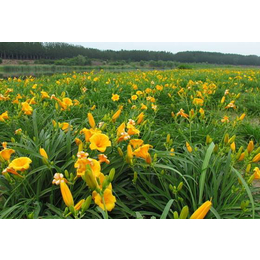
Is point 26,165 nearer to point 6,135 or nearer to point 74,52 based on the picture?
point 6,135

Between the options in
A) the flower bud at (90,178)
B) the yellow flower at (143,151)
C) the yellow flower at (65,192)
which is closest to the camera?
the flower bud at (90,178)

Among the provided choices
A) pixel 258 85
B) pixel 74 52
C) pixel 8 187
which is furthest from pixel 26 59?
pixel 8 187

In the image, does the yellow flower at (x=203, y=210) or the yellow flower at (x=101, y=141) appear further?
the yellow flower at (x=101, y=141)

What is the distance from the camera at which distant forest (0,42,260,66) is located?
13.3 m

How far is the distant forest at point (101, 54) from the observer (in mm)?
13309

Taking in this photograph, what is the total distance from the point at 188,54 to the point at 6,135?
1241 inches

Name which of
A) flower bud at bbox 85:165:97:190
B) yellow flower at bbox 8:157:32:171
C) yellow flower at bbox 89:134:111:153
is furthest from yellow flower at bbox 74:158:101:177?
yellow flower at bbox 8:157:32:171

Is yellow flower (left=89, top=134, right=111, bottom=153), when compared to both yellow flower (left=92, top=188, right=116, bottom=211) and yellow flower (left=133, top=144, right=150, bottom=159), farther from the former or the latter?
yellow flower (left=92, top=188, right=116, bottom=211)

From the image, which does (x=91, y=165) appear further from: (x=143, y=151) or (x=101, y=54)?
(x=101, y=54)

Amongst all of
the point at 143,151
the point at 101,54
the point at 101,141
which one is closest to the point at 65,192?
the point at 101,141

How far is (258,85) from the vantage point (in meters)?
6.48

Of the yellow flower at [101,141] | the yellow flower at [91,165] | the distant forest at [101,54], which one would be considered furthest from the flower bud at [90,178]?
the distant forest at [101,54]

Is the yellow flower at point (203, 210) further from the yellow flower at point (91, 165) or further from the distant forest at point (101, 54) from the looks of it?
the distant forest at point (101, 54)

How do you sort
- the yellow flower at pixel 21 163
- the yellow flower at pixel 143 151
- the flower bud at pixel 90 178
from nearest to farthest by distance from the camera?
the flower bud at pixel 90 178
the yellow flower at pixel 21 163
the yellow flower at pixel 143 151
